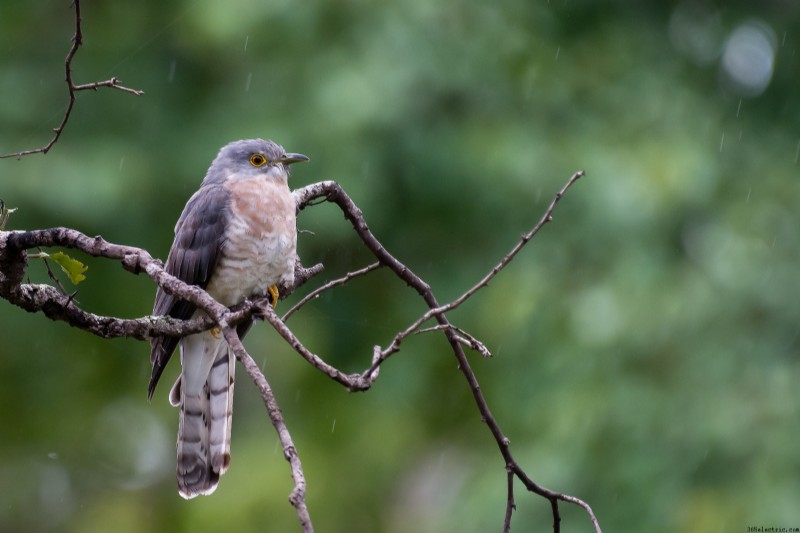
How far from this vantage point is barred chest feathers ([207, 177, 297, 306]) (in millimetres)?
3387

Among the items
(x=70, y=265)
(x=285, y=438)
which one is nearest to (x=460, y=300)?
(x=285, y=438)

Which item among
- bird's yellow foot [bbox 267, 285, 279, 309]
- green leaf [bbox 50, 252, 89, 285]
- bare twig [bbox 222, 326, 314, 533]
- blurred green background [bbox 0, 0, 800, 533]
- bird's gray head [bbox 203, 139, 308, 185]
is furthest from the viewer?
blurred green background [bbox 0, 0, 800, 533]

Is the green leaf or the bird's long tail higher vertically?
the green leaf

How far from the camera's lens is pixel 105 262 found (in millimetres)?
6246

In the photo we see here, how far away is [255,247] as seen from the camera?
3.39 m

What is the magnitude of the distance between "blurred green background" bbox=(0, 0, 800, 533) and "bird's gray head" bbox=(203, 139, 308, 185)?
5.22 feet

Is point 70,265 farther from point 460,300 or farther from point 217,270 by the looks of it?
point 217,270

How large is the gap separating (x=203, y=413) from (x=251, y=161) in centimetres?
94

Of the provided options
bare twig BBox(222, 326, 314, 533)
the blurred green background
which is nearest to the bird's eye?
the blurred green background

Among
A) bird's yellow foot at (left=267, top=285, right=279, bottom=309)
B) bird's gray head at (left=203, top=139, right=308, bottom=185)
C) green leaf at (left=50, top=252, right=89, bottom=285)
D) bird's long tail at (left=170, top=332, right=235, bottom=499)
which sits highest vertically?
bird's gray head at (left=203, top=139, right=308, bottom=185)

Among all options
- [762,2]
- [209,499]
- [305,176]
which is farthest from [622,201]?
[209,499]

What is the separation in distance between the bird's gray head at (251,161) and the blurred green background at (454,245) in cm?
159

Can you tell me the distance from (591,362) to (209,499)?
261cm

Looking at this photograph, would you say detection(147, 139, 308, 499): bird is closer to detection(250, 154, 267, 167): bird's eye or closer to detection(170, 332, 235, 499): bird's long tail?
detection(170, 332, 235, 499): bird's long tail
